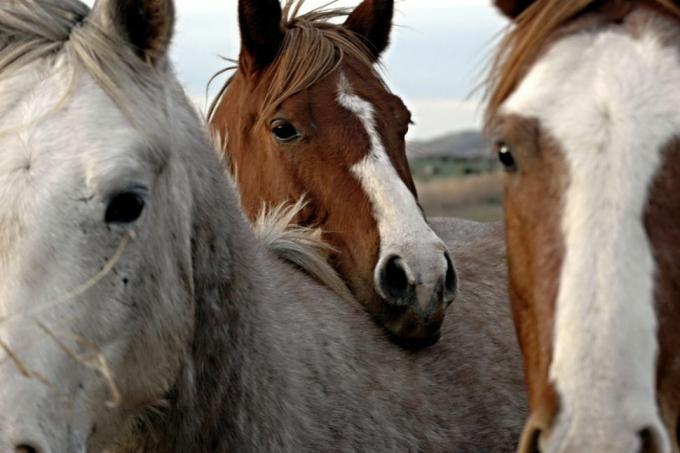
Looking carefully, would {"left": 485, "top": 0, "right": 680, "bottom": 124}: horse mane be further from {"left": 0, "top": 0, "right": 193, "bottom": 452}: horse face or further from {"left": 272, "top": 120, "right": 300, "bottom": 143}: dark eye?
{"left": 272, "top": 120, "right": 300, "bottom": 143}: dark eye

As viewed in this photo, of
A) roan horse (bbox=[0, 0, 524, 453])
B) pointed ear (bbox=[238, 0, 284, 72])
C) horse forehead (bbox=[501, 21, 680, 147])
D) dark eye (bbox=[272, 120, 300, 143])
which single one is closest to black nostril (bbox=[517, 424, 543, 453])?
horse forehead (bbox=[501, 21, 680, 147])

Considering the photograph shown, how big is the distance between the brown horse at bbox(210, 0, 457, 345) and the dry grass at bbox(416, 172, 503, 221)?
20385 millimetres

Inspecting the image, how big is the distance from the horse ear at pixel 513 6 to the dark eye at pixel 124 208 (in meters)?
1.28

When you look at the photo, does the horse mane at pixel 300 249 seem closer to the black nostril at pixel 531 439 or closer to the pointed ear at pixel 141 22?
the pointed ear at pixel 141 22

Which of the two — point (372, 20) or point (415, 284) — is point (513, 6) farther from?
point (372, 20)

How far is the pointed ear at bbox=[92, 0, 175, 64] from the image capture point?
3.39 m

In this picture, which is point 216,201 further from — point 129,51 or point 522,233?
Answer: point 522,233

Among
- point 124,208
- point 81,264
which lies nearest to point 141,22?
point 124,208

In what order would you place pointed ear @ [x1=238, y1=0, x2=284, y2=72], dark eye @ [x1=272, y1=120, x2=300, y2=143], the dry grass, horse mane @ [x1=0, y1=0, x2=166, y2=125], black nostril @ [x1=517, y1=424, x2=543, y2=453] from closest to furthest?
black nostril @ [x1=517, y1=424, x2=543, y2=453]
horse mane @ [x1=0, y1=0, x2=166, y2=125]
dark eye @ [x1=272, y1=120, x2=300, y2=143]
pointed ear @ [x1=238, y1=0, x2=284, y2=72]
the dry grass

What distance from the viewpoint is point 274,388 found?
12.1 ft

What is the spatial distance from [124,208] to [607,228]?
1.43 metres

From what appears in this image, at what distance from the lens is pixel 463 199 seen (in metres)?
29.7

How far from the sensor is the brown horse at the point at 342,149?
4.25 meters

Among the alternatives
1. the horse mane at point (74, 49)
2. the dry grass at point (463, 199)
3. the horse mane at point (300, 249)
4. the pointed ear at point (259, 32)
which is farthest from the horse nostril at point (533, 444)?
the dry grass at point (463, 199)
